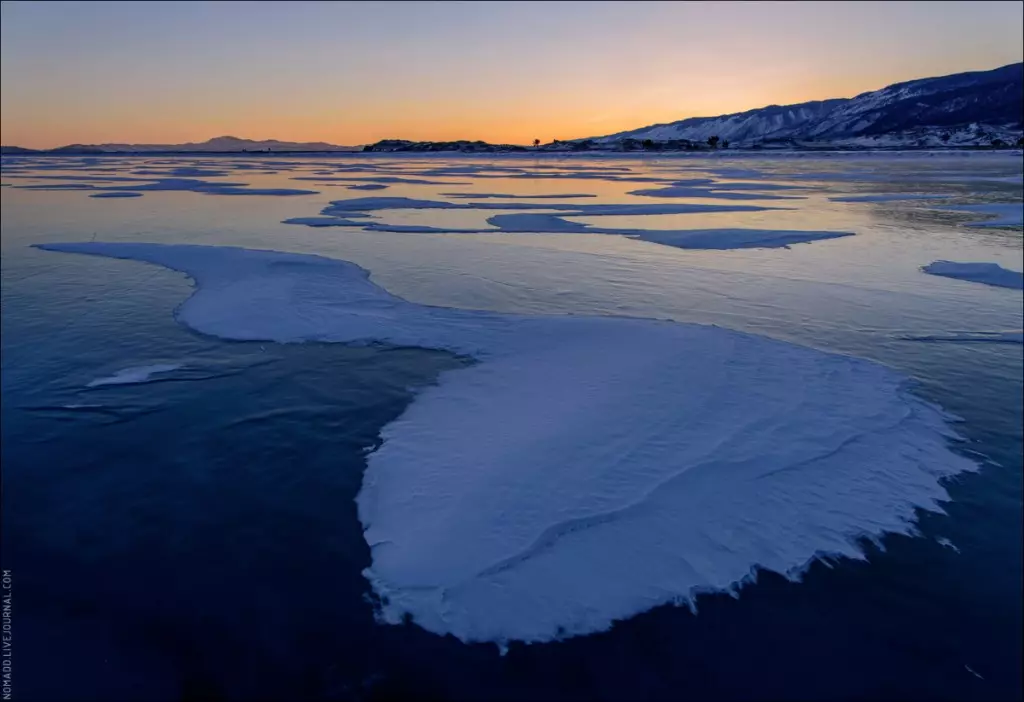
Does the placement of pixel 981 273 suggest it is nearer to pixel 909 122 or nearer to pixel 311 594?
pixel 311 594

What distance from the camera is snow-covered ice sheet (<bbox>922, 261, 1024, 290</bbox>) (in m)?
10.8

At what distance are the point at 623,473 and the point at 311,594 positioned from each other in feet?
7.17

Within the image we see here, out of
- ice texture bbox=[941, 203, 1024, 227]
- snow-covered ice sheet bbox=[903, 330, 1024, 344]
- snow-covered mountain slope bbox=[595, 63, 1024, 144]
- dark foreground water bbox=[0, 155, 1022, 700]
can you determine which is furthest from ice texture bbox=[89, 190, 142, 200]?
snow-covered mountain slope bbox=[595, 63, 1024, 144]

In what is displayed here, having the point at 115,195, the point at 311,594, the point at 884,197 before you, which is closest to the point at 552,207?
the point at 884,197

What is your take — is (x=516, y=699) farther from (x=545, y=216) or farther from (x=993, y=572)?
(x=545, y=216)

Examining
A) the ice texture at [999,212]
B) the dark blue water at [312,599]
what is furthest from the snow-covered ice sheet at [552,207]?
the dark blue water at [312,599]

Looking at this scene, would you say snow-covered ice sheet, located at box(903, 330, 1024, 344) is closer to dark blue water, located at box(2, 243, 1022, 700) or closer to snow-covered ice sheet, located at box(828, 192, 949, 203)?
dark blue water, located at box(2, 243, 1022, 700)

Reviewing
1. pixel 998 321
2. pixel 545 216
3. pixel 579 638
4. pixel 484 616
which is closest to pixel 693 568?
pixel 579 638

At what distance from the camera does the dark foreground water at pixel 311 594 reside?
3215 millimetres

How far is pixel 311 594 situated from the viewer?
3.74m

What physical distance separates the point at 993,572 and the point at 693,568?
1866 millimetres

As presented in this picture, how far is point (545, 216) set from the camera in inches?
754

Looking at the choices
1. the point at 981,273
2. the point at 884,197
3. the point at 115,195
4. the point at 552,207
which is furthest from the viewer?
the point at 884,197

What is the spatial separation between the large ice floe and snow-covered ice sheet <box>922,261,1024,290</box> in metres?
5.84
